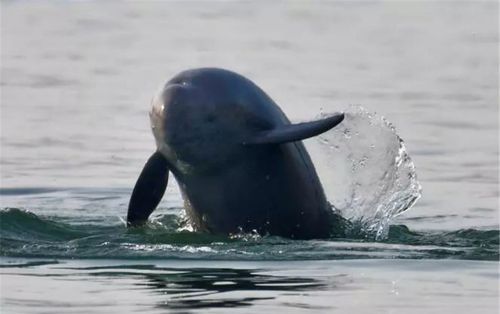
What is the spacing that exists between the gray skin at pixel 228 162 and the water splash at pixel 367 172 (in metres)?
1.20

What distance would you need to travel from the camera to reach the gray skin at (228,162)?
17.6 m

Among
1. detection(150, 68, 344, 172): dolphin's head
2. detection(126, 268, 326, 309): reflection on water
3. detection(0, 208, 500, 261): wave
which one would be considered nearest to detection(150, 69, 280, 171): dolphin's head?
detection(150, 68, 344, 172): dolphin's head

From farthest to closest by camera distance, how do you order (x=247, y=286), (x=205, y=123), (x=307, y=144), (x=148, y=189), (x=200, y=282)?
(x=307, y=144) < (x=148, y=189) < (x=205, y=123) < (x=200, y=282) < (x=247, y=286)

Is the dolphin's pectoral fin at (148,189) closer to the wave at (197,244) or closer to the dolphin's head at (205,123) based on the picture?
the wave at (197,244)

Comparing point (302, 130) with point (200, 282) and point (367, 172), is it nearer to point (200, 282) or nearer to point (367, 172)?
point (200, 282)

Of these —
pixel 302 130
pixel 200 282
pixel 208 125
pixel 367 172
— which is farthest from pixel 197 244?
pixel 367 172

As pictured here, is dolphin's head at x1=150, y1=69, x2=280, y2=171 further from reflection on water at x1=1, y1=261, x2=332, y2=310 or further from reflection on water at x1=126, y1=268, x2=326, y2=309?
reflection on water at x1=126, y1=268, x2=326, y2=309

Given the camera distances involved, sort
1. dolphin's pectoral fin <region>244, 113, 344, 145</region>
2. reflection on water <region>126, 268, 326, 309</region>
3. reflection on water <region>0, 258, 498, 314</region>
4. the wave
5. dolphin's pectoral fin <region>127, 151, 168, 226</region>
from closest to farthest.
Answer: reflection on water <region>0, 258, 498, 314</region> < reflection on water <region>126, 268, 326, 309</region> < the wave < dolphin's pectoral fin <region>244, 113, 344, 145</region> < dolphin's pectoral fin <region>127, 151, 168, 226</region>

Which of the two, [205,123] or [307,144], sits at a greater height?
[205,123]

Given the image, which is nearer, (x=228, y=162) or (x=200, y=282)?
(x=200, y=282)

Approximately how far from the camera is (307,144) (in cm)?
2466

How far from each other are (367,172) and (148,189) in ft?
11.7

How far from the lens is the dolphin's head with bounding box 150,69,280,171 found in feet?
57.8

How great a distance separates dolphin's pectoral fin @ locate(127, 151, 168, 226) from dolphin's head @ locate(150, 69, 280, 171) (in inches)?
11.4
